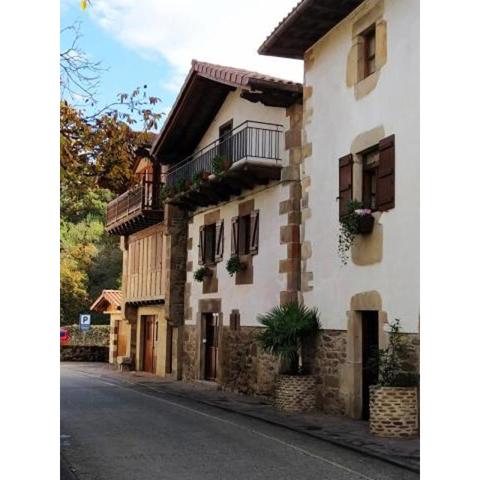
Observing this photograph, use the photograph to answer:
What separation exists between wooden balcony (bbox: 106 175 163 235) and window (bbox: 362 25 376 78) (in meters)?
11.3

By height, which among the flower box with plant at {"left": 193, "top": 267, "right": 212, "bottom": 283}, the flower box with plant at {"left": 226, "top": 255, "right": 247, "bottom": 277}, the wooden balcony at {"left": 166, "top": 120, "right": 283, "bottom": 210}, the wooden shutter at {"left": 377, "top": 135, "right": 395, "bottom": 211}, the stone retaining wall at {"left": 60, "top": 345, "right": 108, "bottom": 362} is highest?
the wooden balcony at {"left": 166, "top": 120, "right": 283, "bottom": 210}

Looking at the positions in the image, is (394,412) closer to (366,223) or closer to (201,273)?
(366,223)

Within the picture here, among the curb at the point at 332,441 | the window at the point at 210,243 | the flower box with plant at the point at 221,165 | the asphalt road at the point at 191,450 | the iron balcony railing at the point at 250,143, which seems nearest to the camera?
the asphalt road at the point at 191,450

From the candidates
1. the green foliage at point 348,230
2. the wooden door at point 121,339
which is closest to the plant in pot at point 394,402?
the green foliage at point 348,230

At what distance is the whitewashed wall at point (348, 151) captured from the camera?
12.0 m

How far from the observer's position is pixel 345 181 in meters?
14.0

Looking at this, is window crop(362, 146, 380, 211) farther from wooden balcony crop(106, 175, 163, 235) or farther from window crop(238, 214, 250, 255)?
wooden balcony crop(106, 175, 163, 235)

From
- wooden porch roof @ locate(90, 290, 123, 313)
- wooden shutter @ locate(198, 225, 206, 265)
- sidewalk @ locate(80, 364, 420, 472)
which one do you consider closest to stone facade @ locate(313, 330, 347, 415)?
sidewalk @ locate(80, 364, 420, 472)

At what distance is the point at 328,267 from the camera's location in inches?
571

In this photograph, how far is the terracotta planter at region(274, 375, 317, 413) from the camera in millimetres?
14328

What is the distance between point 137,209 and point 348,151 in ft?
42.2

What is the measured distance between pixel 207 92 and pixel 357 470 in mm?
13683

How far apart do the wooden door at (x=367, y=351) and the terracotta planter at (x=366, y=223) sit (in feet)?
4.86

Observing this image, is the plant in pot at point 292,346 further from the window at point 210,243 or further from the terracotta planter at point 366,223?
the window at point 210,243
